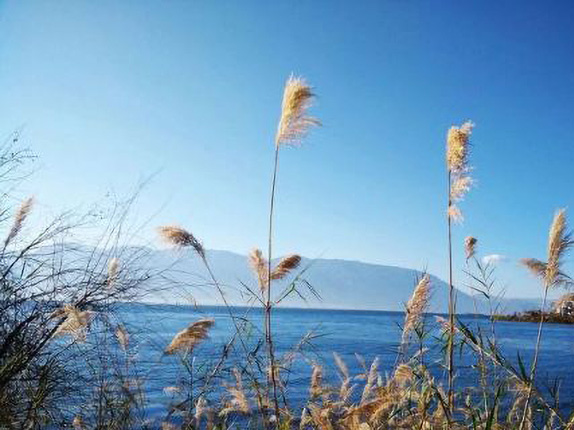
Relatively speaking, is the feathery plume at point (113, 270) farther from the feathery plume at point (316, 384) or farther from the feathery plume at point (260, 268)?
the feathery plume at point (316, 384)

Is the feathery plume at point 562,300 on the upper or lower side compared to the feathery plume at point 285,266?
lower

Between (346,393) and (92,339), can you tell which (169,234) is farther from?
(346,393)

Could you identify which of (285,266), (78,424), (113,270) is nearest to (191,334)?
(285,266)

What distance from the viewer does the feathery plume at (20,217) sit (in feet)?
14.3

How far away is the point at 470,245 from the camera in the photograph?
432 centimetres

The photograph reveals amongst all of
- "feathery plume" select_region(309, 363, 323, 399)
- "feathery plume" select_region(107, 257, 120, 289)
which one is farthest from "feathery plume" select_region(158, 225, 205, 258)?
"feathery plume" select_region(309, 363, 323, 399)

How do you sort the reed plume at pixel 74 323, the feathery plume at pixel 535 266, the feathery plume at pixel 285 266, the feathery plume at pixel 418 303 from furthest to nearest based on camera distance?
the feathery plume at pixel 418 303 < the feathery plume at pixel 285 266 < the feathery plume at pixel 535 266 < the reed plume at pixel 74 323

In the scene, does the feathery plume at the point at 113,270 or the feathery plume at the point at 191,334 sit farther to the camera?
the feathery plume at the point at 113,270

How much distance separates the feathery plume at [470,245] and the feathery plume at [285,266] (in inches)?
63.5

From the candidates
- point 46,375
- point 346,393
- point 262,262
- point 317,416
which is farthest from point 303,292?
point 46,375

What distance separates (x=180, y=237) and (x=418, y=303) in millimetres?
1698

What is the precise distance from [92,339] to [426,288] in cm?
273

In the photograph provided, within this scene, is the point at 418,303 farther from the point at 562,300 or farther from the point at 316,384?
the point at 316,384

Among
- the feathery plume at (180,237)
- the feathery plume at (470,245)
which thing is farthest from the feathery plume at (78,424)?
the feathery plume at (470,245)
